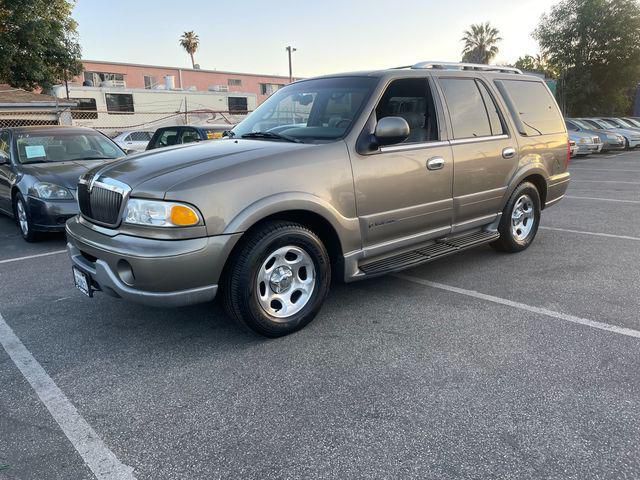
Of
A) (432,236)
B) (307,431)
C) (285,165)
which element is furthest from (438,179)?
(307,431)

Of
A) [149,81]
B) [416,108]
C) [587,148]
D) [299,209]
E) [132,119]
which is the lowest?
[299,209]

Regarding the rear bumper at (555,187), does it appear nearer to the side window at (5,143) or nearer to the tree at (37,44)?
the side window at (5,143)

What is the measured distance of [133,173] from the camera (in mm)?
3361

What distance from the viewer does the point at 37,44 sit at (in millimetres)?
18156

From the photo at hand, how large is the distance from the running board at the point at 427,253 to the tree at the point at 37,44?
18549mm

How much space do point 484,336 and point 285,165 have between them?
187 centimetres

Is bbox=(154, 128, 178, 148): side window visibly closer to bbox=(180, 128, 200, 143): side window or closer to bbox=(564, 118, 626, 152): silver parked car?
bbox=(180, 128, 200, 143): side window

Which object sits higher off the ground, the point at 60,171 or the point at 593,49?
the point at 593,49

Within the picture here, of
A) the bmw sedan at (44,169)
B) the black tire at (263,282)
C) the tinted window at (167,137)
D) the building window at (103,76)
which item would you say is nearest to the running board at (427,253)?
the black tire at (263,282)

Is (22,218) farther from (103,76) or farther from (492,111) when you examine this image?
(103,76)

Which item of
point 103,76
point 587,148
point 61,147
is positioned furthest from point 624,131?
point 103,76

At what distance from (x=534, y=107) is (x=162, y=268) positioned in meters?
4.48

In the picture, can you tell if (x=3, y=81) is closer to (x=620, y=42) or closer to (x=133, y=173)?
(x=133, y=173)

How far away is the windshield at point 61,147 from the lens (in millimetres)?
7008
